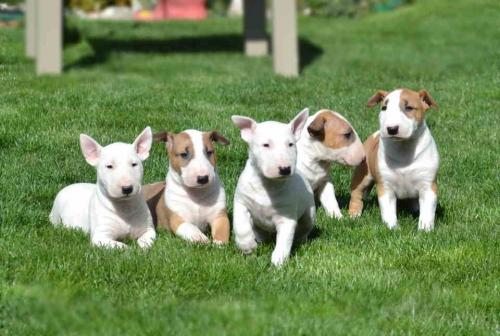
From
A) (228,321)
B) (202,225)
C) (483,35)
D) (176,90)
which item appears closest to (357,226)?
(202,225)

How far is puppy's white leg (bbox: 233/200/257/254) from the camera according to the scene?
6684 millimetres

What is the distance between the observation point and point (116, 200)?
7.11m

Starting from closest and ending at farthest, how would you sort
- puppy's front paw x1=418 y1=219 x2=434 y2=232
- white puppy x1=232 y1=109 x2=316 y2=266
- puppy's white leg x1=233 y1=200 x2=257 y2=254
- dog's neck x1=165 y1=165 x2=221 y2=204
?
white puppy x1=232 y1=109 x2=316 y2=266
puppy's white leg x1=233 y1=200 x2=257 y2=254
dog's neck x1=165 y1=165 x2=221 y2=204
puppy's front paw x1=418 y1=219 x2=434 y2=232

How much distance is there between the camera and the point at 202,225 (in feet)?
24.2

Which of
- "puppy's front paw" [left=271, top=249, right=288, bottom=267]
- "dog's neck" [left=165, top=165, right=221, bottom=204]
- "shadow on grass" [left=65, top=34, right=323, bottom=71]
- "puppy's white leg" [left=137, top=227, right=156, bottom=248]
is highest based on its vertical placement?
"dog's neck" [left=165, top=165, right=221, bottom=204]

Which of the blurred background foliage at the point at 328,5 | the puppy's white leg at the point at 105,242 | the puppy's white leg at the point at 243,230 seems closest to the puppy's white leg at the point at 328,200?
the puppy's white leg at the point at 243,230

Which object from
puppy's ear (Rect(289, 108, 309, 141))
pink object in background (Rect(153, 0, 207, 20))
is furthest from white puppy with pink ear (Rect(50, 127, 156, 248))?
pink object in background (Rect(153, 0, 207, 20))

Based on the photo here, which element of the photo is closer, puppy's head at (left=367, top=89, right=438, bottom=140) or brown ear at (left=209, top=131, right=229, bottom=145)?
brown ear at (left=209, top=131, right=229, bottom=145)

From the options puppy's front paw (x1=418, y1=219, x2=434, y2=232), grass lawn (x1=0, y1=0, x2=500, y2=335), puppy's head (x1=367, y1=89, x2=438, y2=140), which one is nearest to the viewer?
grass lawn (x1=0, y1=0, x2=500, y2=335)

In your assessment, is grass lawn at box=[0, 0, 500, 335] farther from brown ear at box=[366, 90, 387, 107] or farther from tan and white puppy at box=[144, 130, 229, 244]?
brown ear at box=[366, 90, 387, 107]

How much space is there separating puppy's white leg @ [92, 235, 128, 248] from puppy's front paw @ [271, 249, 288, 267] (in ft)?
3.52

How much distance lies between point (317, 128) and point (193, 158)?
1.38 meters

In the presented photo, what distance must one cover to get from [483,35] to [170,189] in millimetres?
18350

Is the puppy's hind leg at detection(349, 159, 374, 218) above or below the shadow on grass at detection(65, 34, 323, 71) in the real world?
above
